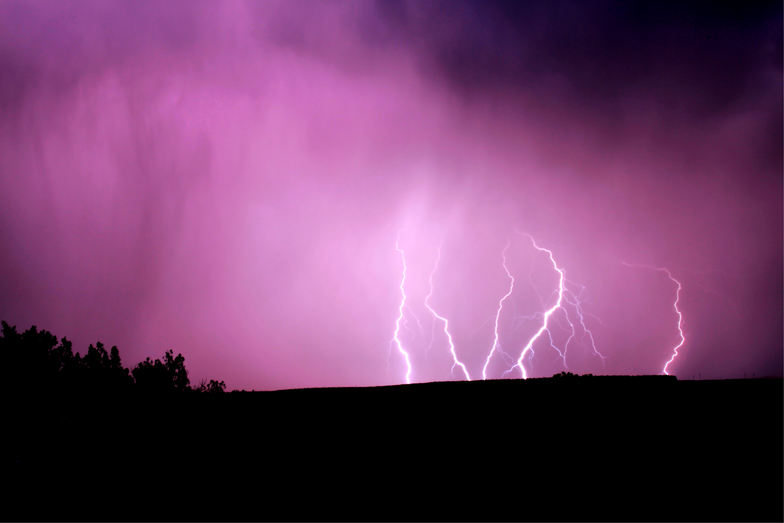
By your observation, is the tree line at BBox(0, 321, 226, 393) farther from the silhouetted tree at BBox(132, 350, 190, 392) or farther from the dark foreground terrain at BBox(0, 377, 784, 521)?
the dark foreground terrain at BBox(0, 377, 784, 521)

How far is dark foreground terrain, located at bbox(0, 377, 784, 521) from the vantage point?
15.1 ft

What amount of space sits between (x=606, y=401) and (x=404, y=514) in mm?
2834

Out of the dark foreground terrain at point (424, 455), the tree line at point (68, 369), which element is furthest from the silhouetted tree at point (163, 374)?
the dark foreground terrain at point (424, 455)

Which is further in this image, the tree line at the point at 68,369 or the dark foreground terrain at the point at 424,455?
the tree line at the point at 68,369

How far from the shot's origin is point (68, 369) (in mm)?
25031

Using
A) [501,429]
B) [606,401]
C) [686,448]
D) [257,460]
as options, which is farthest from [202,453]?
[686,448]

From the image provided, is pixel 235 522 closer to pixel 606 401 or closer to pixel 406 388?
pixel 406 388

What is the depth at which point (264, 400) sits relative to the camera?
7.63 m

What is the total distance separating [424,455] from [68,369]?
88.2ft

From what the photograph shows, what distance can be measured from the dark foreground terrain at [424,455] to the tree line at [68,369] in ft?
58.5

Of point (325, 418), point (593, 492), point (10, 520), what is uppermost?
point (325, 418)

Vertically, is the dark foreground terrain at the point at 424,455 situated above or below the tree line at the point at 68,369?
below

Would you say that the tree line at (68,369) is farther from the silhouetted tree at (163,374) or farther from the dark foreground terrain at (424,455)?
the dark foreground terrain at (424,455)

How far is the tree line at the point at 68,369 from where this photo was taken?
75.4 ft
